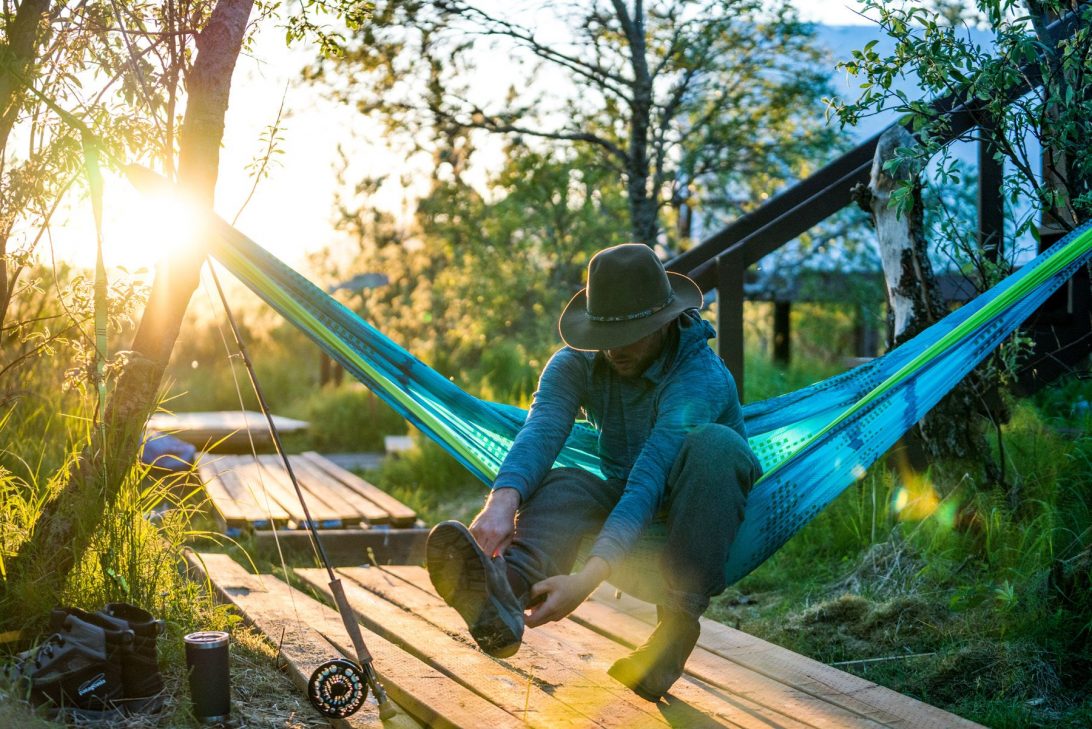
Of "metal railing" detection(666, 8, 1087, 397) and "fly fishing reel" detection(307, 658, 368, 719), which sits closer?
"fly fishing reel" detection(307, 658, 368, 719)

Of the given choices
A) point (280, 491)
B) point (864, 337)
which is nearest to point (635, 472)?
point (280, 491)

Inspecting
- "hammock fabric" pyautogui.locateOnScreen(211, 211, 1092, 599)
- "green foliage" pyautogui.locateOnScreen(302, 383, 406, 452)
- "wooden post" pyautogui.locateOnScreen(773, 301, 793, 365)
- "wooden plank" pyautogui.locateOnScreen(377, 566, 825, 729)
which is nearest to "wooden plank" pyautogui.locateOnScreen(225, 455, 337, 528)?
"hammock fabric" pyautogui.locateOnScreen(211, 211, 1092, 599)

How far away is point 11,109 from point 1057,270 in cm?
222

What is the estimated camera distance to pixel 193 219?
7.32ft

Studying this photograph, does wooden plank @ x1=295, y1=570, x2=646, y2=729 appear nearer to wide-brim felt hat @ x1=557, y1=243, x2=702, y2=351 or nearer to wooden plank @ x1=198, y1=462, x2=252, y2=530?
wide-brim felt hat @ x1=557, y1=243, x2=702, y2=351

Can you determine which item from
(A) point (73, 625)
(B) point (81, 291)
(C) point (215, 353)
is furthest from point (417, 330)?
(A) point (73, 625)

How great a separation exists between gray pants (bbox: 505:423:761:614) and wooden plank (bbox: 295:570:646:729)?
267mm

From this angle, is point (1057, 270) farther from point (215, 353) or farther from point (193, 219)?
point (215, 353)

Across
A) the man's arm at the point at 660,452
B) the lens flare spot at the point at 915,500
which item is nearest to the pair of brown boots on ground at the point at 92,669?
the man's arm at the point at 660,452

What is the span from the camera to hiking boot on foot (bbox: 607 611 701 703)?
1977 mm

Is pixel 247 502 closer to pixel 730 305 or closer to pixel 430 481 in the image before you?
pixel 430 481

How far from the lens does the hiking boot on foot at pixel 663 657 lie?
198cm

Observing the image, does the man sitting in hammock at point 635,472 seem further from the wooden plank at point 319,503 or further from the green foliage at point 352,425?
the green foliage at point 352,425

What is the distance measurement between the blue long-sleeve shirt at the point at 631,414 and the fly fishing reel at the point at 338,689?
17.0 inches
